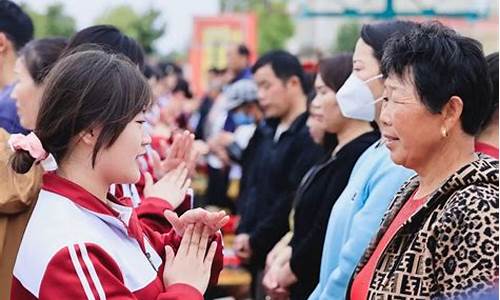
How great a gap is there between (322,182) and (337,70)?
0.52 meters

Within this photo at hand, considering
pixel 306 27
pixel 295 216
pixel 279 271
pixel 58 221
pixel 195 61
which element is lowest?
pixel 306 27

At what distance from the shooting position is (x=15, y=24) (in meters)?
4.44

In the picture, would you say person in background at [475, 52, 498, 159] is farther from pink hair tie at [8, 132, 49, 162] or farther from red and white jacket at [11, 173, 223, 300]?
pink hair tie at [8, 132, 49, 162]

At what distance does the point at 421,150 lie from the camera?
101 inches

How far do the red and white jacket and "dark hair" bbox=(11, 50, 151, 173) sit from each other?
118 millimetres

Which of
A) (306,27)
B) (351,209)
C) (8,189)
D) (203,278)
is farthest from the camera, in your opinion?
(306,27)

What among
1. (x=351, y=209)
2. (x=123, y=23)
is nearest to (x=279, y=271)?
(x=351, y=209)

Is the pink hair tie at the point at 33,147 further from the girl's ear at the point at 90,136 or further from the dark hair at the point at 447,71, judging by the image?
the dark hair at the point at 447,71

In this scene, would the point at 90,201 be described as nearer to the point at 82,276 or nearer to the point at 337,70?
the point at 82,276

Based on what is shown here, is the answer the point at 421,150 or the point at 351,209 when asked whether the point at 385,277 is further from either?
the point at 351,209

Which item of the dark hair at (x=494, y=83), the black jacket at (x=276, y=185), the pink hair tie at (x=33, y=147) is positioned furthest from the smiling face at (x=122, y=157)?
the black jacket at (x=276, y=185)

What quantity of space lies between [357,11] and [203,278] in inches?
242

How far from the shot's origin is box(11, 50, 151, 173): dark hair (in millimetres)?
2316

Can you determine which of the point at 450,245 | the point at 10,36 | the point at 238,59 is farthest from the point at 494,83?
the point at 238,59
